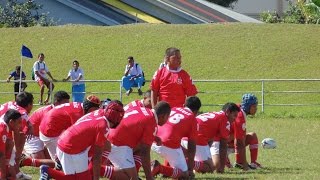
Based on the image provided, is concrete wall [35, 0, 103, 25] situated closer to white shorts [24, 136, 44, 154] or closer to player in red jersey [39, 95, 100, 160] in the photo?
white shorts [24, 136, 44, 154]

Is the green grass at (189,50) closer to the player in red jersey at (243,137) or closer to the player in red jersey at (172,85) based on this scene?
the player in red jersey at (243,137)

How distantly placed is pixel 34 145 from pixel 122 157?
2823 millimetres

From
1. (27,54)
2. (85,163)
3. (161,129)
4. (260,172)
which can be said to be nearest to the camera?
(85,163)

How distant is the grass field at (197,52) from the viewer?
114 ft

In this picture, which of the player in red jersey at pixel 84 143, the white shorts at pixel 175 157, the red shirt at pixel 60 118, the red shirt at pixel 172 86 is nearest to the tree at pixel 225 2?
the red shirt at pixel 172 86

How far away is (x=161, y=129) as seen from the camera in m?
13.3

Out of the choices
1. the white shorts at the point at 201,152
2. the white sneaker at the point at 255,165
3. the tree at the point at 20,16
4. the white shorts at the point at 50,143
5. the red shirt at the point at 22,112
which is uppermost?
the tree at the point at 20,16

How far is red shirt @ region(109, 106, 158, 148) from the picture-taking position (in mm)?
11766

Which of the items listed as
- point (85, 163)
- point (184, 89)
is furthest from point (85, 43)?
point (85, 163)

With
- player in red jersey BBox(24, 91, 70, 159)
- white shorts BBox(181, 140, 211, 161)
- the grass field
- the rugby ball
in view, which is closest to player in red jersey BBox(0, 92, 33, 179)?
player in red jersey BBox(24, 91, 70, 159)

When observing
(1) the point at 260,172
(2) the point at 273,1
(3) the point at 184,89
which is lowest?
(1) the point at 260,172

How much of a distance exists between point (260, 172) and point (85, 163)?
154 inches

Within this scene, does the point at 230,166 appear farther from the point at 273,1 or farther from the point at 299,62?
the point at 273,1

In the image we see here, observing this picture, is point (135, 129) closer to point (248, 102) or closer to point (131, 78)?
point (248, 102)
